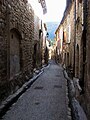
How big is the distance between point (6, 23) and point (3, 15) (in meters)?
0.40

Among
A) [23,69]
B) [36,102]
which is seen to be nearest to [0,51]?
[36,102]

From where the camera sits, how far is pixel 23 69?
451 inches

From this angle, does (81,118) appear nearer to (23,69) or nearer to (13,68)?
(13,68)

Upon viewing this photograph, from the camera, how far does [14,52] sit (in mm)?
9781

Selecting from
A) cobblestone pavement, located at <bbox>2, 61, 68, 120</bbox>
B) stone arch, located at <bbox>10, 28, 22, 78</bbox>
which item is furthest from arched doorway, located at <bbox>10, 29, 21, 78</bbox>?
cobblestone pavement, located at <bbox>2, 61, 68, 120</bbox>

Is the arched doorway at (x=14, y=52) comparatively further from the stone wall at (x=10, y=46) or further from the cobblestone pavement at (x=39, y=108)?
the cobblestone pavement at (x=39, y=108)

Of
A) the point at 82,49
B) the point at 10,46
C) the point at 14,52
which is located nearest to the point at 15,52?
the point at 14,52

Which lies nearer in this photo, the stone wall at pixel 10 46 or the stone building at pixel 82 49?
the stone building at pixel 82 49

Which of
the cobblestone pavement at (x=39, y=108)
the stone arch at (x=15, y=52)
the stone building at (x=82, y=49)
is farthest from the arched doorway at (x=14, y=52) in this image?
the stone building at (x=82, y=49)

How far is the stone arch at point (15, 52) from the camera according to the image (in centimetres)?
916

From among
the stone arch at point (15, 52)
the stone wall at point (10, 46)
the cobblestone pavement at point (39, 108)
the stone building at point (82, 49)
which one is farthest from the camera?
the stone arch at point (15, 52)

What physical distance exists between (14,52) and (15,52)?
0.64 ft

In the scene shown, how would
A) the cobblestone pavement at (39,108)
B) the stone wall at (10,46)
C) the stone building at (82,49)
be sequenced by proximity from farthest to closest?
the stone wall at (10,46), the cobblestone pavement at (39,108), the stone building at (82,49)

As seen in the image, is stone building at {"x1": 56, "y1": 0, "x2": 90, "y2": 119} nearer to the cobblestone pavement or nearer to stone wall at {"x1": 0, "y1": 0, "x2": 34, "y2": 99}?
the cobblestone pavement
